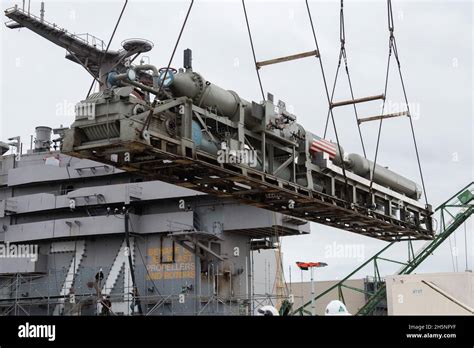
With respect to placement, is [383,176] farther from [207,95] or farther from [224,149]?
[207,95]

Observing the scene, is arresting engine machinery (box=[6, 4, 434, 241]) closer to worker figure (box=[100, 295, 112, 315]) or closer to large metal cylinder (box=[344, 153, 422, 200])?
large metal cylinder (box=[344, 153, 422, 200])

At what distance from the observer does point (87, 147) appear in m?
14.8

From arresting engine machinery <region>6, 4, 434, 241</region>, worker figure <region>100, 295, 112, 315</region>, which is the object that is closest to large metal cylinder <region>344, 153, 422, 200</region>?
arresting engine machinery <region>6, 4, 434, 241</region>

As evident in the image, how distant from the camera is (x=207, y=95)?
16484 millimetres

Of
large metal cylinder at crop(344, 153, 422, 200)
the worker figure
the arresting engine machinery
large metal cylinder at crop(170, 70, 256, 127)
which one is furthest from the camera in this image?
the worker figure

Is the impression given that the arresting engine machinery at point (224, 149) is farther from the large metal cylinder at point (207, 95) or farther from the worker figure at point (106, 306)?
the worker figure at point (106, 306)

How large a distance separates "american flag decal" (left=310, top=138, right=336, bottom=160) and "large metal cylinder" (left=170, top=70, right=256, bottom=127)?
10.9 ft

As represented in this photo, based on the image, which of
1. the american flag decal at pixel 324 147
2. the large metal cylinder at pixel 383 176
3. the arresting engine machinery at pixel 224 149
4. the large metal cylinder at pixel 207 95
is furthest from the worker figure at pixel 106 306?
the large metal cylinder at pixel 207 95

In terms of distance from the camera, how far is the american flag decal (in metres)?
20.7

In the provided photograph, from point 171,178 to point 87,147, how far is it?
3.34m

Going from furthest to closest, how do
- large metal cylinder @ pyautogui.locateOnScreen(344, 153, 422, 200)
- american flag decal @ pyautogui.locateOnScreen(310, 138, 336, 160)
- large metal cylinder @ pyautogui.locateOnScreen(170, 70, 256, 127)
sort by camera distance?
large metal cylinder @ pyautogui.locateOnScreen(344, 153, 422, 200) → american flag decal @ pyautogui.locateOnScreen(310, 138, 336, 160) → large metal cylinder @ pyautogui.locateOnScreen(170, 70, 256, 127)

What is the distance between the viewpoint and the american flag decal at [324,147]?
68.0 ft

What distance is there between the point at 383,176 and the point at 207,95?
1105 cm
